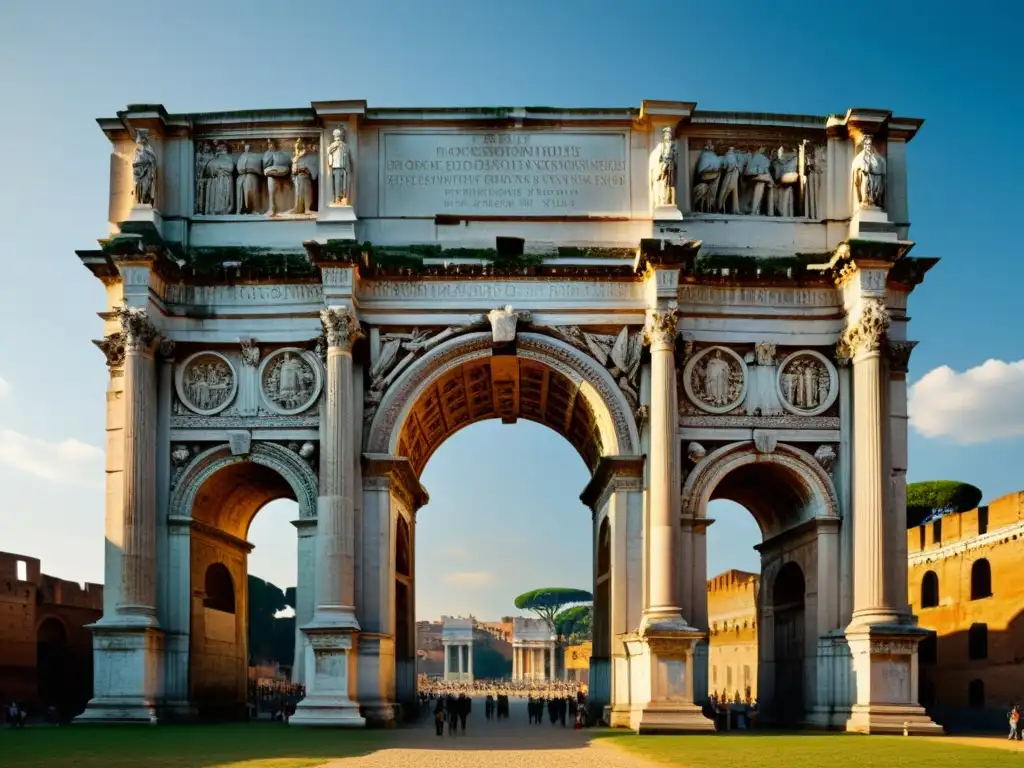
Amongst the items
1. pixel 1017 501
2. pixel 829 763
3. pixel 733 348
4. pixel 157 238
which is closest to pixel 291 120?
pixel 157 238

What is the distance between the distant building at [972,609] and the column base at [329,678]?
17302 mm

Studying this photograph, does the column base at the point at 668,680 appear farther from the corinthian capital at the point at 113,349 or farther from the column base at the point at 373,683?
the corinthian capital at the point at 113,349

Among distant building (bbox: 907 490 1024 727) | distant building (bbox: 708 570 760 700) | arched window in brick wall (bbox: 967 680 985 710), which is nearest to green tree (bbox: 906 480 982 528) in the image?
distant building (bbox: 708 570 760 700)

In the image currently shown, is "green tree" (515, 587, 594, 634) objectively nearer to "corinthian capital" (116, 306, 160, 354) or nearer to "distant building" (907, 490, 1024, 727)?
"distant building" (907, 490, 1024, 727)

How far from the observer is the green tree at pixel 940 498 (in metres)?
60.4

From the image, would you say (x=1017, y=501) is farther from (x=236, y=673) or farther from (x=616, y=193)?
(x=236, y=673)

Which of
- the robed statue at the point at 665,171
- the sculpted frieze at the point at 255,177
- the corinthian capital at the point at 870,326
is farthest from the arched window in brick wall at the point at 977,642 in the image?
the sculpted frieze at the point at 255,177

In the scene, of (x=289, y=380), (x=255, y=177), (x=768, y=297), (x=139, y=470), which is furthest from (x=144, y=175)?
(x=768, y=297)

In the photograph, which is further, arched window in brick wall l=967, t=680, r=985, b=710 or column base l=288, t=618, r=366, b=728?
arched window in brick wall l=967, t=680, r=985, b=710

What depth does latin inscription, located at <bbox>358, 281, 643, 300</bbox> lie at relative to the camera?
28938 millimetres

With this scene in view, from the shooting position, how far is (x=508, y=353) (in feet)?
94.9

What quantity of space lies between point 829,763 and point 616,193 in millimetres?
15183

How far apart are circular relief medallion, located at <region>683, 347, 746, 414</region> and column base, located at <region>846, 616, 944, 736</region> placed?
5.79 meters

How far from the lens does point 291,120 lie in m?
29.8
